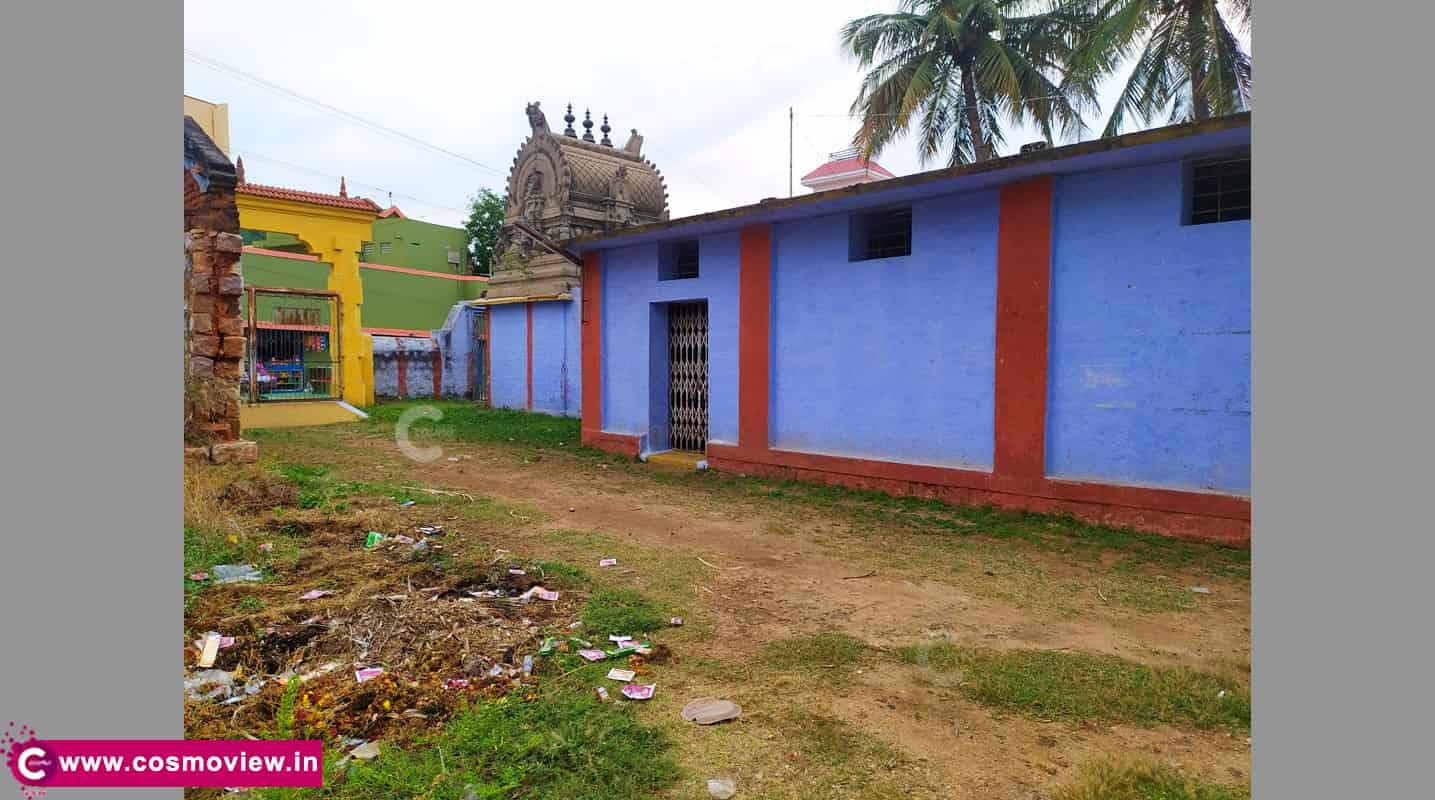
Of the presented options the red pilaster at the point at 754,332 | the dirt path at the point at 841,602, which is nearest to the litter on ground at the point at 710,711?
the dirt path at the point at 841,602

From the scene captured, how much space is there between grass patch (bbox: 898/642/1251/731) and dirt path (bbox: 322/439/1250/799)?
0.12 m

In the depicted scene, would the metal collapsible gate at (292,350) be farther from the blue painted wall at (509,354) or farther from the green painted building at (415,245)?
the green painted building at (415,245)

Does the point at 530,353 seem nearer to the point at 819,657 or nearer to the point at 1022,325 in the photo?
the point at 1022,325

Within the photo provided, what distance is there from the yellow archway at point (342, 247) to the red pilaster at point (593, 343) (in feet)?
26.4

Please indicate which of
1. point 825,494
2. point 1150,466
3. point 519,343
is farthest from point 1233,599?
point 519,343

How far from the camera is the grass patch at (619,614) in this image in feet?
14.6

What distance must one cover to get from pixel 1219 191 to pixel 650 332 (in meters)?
7.47

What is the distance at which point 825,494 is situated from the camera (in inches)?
354

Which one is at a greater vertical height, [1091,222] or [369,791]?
[1091,222]

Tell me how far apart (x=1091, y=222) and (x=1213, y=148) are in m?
1.18

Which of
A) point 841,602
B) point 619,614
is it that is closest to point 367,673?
point 619,614

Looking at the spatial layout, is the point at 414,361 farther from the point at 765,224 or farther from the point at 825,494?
the point at 825,494

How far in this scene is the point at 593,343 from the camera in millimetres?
12789

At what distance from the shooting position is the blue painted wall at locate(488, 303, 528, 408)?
18906 mm
